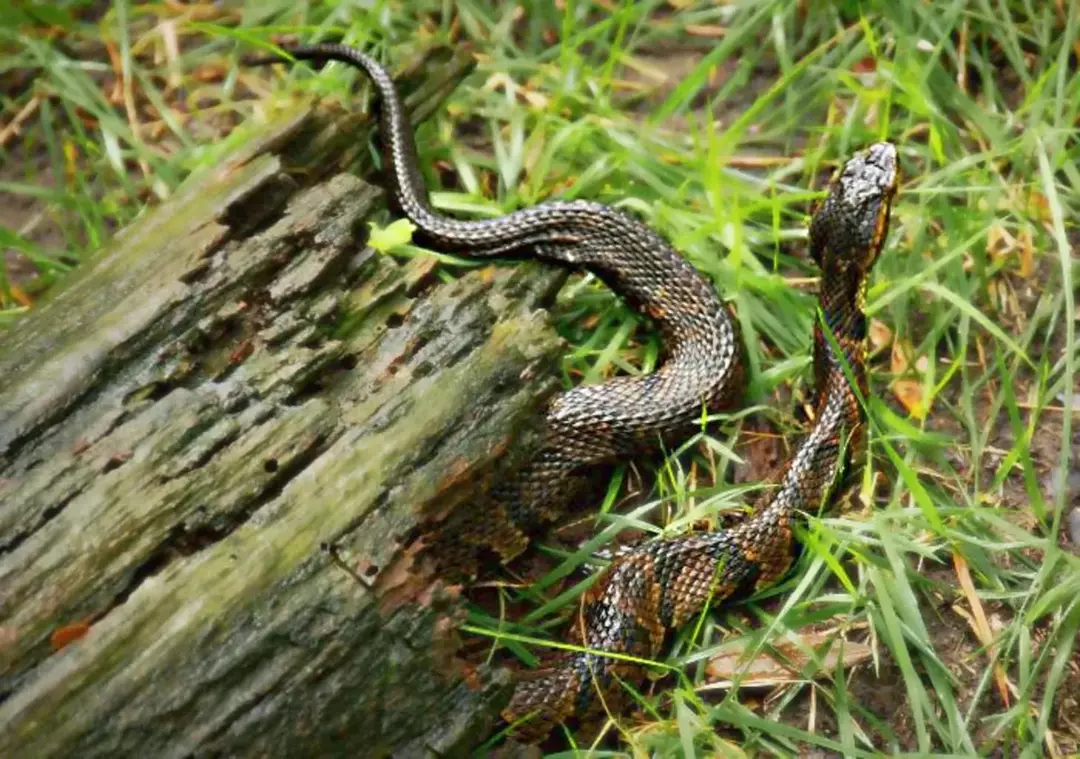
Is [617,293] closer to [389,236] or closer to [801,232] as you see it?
[801,232]

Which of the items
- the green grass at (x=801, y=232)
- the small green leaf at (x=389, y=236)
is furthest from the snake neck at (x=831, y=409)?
the small green leaf at (x=389, y=236)

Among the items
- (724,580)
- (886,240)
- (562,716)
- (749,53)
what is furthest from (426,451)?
(749,53)

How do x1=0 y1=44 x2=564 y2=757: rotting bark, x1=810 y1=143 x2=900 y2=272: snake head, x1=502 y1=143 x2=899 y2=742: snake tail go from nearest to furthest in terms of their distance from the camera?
x1=0 y1=44 x2=564 y2=757: rotting bark, x1=502 y1=143 x2=899 y2=742: snake tail, x1=810 y1=143 x2=900 y2=272: snake head

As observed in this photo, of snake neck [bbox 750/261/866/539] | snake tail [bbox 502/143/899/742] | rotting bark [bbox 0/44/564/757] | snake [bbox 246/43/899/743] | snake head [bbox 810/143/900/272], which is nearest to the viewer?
rotting bark [bbox 0/44/564/757]

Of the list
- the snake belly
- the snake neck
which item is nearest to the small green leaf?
the snake belly

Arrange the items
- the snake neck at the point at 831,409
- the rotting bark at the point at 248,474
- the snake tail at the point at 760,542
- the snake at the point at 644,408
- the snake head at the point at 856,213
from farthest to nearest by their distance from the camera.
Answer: the snake head at the point at 856,213 → the snake neck at the point at 831,409 → the snake at the point at 644,408 → the snake tail at the point at 760,542 → the rotting bark at the point at 248,474

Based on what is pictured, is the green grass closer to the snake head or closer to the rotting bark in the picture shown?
the snake head

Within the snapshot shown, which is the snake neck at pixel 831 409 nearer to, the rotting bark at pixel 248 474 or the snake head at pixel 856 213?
the snake head at pixel 856 213
